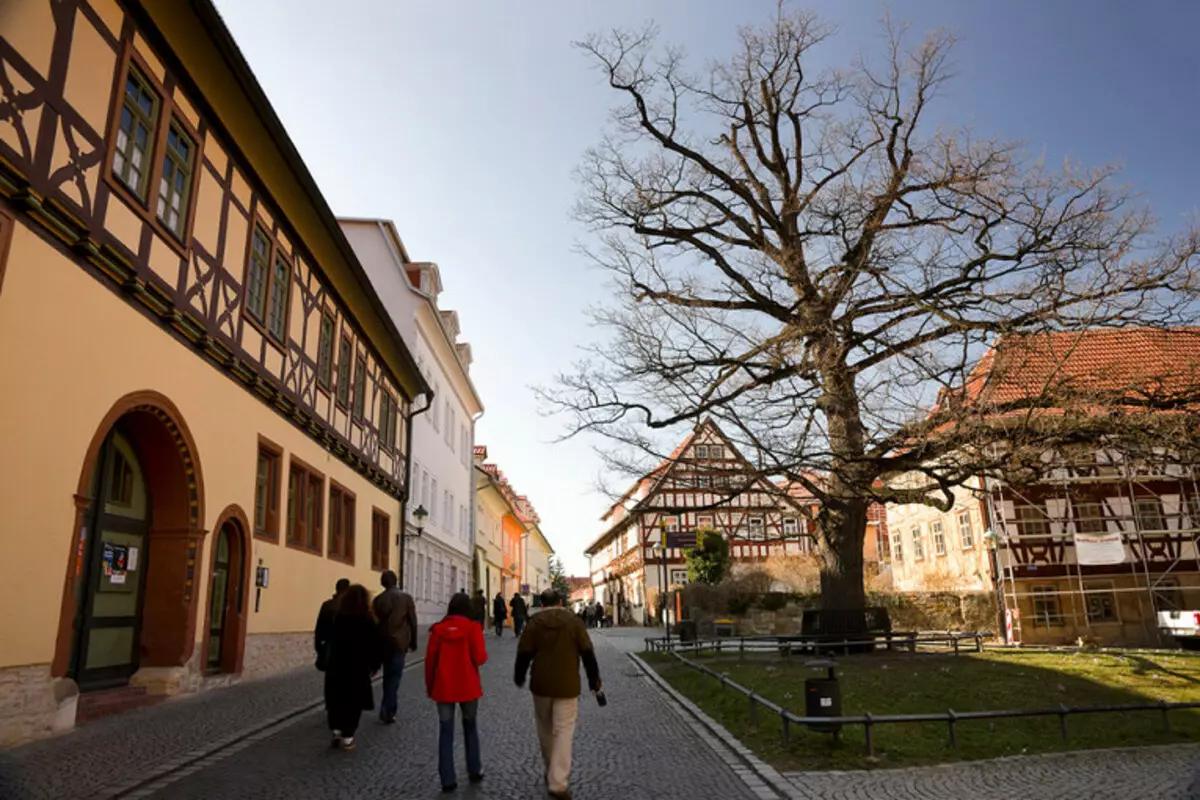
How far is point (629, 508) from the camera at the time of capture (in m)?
18.2

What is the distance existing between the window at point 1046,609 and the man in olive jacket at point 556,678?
26478mm

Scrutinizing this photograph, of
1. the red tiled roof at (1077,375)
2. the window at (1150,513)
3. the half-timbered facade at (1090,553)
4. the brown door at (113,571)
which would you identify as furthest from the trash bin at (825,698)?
the window at (1150,513)

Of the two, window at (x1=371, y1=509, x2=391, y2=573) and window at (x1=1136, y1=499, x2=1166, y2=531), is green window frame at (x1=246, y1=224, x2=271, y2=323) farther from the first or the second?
window at (x1=1136, y1=499, x2=1166, y2=531)

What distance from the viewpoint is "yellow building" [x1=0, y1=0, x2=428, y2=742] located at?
A: 8188mm

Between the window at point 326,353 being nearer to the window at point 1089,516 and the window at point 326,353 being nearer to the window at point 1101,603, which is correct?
the window at point 1089,516

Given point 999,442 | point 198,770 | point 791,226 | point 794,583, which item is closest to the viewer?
point 198,770

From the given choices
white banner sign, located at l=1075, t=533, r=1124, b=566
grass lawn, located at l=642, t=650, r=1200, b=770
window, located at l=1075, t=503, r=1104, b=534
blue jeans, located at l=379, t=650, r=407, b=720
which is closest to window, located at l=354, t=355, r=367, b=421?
grass lawn, located at l=642, t=650, r=1200, b=770

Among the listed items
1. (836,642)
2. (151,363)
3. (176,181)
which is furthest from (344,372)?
(836,642)

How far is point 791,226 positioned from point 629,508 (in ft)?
22.3

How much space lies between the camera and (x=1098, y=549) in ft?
95.3

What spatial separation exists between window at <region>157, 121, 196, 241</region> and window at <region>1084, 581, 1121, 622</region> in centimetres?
2903

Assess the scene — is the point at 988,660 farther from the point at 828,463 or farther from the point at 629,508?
the point at 629,508

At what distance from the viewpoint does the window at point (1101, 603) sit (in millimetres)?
29625

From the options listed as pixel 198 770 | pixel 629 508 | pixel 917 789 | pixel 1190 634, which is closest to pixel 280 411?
pixel 629 508
